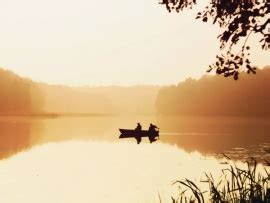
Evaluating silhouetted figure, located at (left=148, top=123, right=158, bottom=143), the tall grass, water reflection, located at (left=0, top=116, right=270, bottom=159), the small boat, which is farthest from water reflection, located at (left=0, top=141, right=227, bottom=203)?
silhouetted figure, located at (left=148, top=123, right=158, bottom=143)

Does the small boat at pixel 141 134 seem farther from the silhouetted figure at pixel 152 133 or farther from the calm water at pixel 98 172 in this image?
the calm water at pixel 98 172

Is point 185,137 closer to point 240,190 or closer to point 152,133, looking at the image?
point 152,133

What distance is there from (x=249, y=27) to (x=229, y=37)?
0.48 m

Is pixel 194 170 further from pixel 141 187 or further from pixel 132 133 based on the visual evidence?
→ pixel 132 133

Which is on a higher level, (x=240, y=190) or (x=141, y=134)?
(x=141, y=134)

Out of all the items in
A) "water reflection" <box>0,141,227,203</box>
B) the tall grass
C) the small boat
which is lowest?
"water reflection" <box>0,141,227,203</box>

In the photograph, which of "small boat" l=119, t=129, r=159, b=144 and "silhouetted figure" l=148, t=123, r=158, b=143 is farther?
"silhouetted figure" l=148, t=123, r=158, b=143

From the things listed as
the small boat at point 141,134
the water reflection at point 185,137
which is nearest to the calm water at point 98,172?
the water reflection at point 185,137

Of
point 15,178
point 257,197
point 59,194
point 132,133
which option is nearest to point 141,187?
point 59,194

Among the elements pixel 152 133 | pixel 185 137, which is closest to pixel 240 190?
pixel 152 133

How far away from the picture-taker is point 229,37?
10977mm

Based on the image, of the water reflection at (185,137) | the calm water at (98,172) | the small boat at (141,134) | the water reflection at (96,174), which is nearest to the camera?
the water reflection at (96,174)

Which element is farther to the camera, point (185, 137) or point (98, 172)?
Result: point (185, 137)

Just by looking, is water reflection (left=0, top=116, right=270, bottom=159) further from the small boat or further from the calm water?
the small boat
